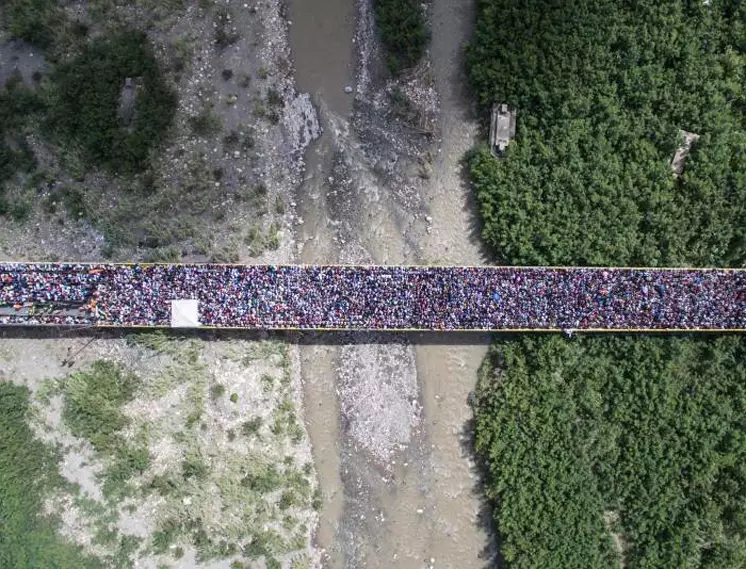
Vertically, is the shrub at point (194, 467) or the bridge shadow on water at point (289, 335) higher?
the bridge shadow on water at point (289, 335)

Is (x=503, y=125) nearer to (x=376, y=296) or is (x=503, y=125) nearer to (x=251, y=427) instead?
(x=376, y=296)

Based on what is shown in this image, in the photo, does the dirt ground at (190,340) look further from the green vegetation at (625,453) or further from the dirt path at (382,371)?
the green vegetation at (625,453)

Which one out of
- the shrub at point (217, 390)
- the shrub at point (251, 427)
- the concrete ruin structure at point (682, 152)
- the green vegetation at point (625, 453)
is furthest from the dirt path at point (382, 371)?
the concrete ruin structure at point (682, 152)

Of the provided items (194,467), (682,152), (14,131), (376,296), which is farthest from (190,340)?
(682,152)

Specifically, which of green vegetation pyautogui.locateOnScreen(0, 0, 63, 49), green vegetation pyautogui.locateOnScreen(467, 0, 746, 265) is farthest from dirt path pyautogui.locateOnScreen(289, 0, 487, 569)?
green vegetation pyautogui.locateOnScreen(0, 0, 63, 49)

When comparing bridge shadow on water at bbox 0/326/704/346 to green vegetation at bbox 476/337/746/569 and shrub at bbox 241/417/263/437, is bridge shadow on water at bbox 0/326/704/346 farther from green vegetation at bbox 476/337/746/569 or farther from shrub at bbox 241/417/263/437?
shrub at bbox 241/417/263/437

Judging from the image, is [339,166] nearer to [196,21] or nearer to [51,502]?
[196,21]
